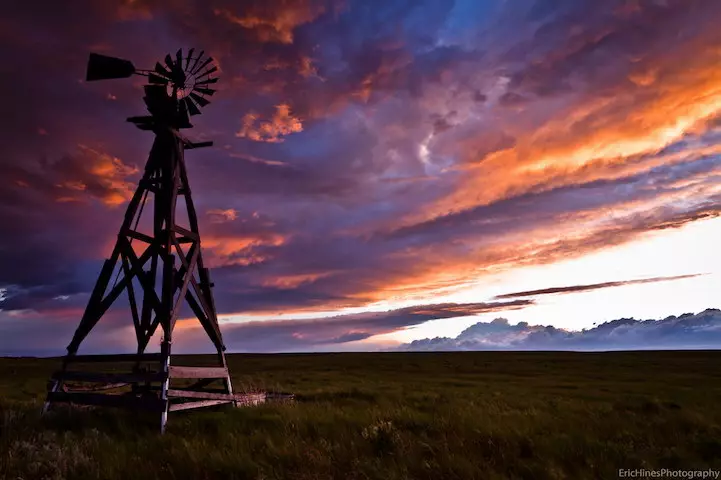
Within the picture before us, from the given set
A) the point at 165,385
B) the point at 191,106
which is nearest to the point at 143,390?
the point at 165,385

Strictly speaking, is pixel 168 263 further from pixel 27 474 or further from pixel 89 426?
pixel 27 474

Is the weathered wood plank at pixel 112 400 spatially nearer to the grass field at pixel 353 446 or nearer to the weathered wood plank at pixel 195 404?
the grass field at pixel 353 446

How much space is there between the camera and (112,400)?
11.4 meters

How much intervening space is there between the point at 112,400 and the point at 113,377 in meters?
0.59

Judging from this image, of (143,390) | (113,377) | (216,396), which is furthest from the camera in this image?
(143,390)

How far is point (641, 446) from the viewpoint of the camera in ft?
27.0

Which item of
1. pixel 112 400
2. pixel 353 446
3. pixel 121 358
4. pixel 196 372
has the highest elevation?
pixel 121 358

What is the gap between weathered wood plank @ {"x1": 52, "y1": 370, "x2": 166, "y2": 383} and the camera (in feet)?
36.3

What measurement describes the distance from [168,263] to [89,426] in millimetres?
4132

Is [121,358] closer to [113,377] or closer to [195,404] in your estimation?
[113,377]

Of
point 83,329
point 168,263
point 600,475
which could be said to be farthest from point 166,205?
point 600,475

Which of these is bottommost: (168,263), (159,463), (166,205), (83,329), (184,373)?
(159,463)

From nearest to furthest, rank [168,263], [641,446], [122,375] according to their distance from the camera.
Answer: [641,446], [122,375], [168,263]

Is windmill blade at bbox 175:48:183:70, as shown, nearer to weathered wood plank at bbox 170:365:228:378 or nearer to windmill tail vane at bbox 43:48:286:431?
windmill tail vane at bbox 43:48:286:431
